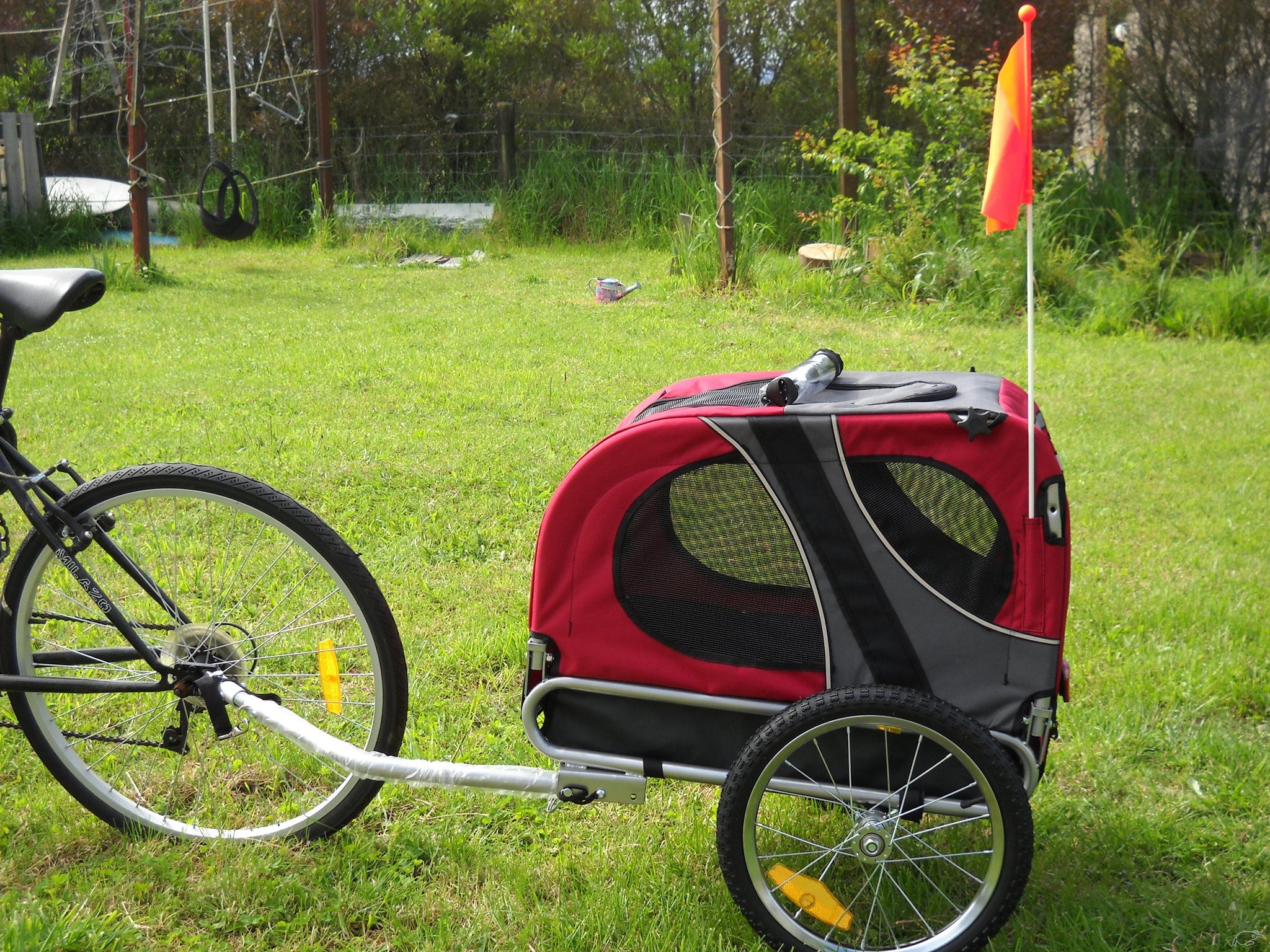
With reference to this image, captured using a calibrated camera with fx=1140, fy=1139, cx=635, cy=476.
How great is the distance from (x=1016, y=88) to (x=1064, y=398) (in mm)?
4211

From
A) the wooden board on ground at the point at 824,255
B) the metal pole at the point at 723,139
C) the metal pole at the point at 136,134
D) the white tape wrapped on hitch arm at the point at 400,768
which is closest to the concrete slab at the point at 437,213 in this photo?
the metal pole at the point at 136,134

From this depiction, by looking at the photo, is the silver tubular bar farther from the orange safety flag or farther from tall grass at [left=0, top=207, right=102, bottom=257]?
tall grass at [left=0, top=207, right=102, bottom=257]

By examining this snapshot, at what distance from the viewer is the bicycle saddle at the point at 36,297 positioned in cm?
223

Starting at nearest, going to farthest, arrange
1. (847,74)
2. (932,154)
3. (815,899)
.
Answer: (815,899) < (932,154) < (847,74)

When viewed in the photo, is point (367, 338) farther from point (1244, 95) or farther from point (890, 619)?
point (1244, 95)

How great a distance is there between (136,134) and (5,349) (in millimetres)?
8559

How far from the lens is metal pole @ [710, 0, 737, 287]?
28.9 feet

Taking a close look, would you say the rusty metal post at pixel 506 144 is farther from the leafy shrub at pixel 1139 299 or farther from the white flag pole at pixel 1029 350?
the white flag pole at pixel 1029 350

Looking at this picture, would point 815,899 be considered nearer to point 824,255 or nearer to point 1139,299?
point 1139,299

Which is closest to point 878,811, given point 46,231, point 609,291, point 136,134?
point 609,291

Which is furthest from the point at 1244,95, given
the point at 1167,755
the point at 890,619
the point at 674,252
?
the point at 890,619

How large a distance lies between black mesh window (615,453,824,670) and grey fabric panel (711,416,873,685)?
0.03 metres

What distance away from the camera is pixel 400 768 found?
2.24 metres

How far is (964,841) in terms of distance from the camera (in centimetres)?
239
